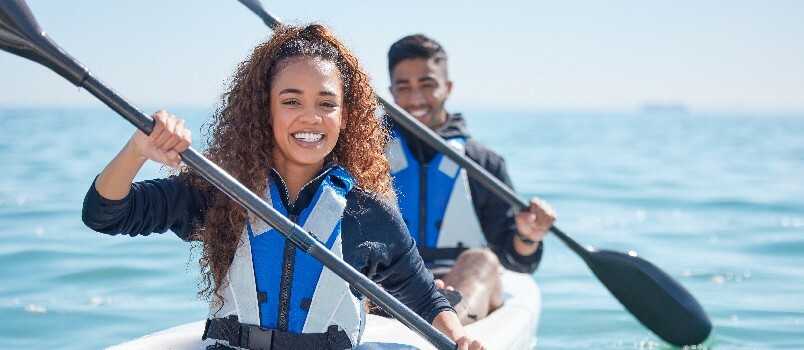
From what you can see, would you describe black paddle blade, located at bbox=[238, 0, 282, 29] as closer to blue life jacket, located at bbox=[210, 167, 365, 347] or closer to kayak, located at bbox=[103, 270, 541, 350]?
kayak, located at bbox=[103, 270, 541, 350]

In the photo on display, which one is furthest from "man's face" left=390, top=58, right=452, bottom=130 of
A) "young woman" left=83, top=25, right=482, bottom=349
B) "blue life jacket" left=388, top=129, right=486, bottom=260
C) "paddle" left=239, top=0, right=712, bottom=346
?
"young woman" left=83, top=25, right=482, bottom=349

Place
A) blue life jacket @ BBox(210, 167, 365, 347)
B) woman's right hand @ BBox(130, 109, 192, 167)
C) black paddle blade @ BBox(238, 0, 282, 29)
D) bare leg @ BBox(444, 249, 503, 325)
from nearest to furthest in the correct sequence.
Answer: woman's right hand @ BBox(130, 109, 192, 167)
blue life jacket @ BBox(210, 167, 365, 347)
bare leg @ BBox(444, 249, 503, 325)
black paddle blade @ BBox(238, 0, 282, 29)

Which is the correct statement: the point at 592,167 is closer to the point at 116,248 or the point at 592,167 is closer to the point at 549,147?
the point at 549,147

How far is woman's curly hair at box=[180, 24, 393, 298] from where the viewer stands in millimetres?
2223

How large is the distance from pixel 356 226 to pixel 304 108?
29 cm

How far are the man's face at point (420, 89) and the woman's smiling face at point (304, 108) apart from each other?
5.14ft

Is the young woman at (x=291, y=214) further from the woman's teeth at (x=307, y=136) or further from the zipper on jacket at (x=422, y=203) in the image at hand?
the zipper on jacket at (x=422, y=203)

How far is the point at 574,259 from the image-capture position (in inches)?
273

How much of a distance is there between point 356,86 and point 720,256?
17.2ft

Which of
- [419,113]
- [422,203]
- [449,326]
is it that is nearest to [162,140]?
[449,326]

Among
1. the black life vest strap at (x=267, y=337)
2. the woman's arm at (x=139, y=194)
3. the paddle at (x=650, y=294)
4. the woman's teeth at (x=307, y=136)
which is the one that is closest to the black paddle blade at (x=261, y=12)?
the paddle at (x=650, y=294)

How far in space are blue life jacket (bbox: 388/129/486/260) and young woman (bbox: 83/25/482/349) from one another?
1.28 m

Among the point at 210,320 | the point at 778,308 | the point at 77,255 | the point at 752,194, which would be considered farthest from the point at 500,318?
the point at 752,194

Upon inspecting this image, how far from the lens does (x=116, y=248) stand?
6.52 meters
